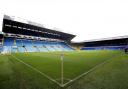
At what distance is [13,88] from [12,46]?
96.1ft

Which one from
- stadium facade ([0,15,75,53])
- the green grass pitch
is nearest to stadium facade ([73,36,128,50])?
stadium facade ([0,15,75,53])

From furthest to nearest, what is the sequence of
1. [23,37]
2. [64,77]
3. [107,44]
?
[107,44], [23,37], [64,77]

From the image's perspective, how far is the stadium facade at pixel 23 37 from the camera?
28.1m

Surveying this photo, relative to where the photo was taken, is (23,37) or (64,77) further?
(23,37)

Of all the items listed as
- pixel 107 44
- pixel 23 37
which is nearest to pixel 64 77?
pixel 23 37

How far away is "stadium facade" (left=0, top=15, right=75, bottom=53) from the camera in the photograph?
28072 mm

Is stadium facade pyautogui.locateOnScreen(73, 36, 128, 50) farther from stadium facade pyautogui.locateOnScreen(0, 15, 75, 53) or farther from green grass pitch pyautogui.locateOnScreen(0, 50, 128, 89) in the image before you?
green grass pitch pyautogui.locateOnScreen(0, 50, 128, 89)

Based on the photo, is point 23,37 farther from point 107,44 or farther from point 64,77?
point 64,77

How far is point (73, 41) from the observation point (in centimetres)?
5359

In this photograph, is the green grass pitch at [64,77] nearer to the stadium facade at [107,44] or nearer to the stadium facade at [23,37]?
the stadium facade at [23,37]

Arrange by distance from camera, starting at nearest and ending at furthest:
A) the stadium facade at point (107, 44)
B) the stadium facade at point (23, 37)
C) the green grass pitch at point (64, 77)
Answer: the green grass pitch at point (64, 77)
the stadium facade at point (23, 37)
the stadium facade at point (107, 44)

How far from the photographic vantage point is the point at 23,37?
1499 inches

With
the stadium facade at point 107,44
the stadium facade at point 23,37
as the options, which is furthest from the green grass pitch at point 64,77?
the stadium facade at point 107,44

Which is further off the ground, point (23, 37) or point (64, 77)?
point (23, 37)
